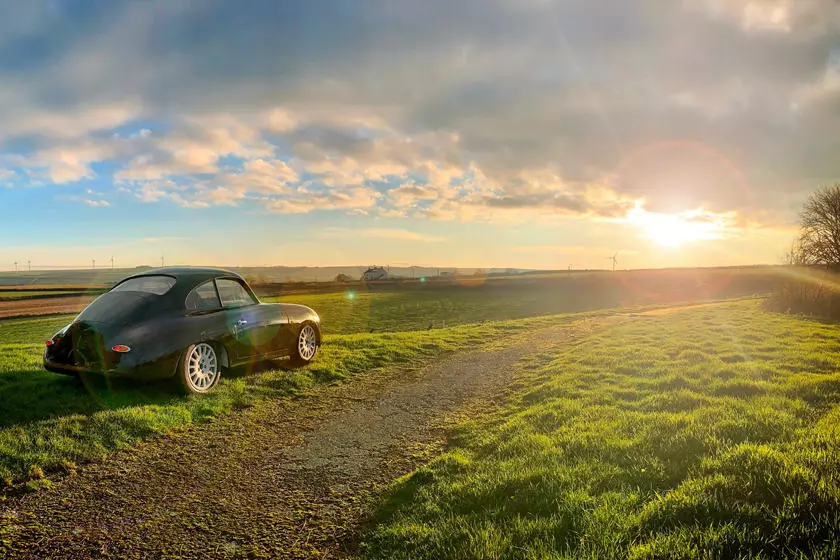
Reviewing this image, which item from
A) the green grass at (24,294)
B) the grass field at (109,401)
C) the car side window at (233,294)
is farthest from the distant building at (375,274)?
the car side window at (233,294)

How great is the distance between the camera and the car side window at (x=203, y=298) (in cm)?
844

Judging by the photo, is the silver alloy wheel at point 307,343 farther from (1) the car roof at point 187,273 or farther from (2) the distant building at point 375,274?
(2) the distant building at point 375,274

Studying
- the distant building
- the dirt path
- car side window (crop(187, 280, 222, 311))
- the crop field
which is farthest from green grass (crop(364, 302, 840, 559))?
the distant building

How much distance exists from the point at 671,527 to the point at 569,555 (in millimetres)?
908

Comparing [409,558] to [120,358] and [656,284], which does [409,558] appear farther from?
[656,284]

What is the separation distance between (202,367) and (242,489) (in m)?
3.81

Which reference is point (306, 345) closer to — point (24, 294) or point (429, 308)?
point (429, 308)

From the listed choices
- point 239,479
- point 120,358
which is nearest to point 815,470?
point 239,479

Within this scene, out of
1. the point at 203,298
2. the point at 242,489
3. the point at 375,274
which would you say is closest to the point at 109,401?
the point at 203,298

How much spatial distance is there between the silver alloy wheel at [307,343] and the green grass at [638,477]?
191 inches

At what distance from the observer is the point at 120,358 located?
739 centimetres

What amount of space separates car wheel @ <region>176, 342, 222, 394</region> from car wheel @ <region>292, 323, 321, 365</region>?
7.56 ft

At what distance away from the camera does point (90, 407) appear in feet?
23.7

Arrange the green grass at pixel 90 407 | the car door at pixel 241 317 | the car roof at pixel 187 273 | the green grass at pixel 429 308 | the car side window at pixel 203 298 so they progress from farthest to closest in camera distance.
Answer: the green grass at pixel 429 308 → the car door at pixel 241 317 → the car roof at pixel 187 273 → the car side window at pixel 203 298 → the green grass at pixel 90 407
